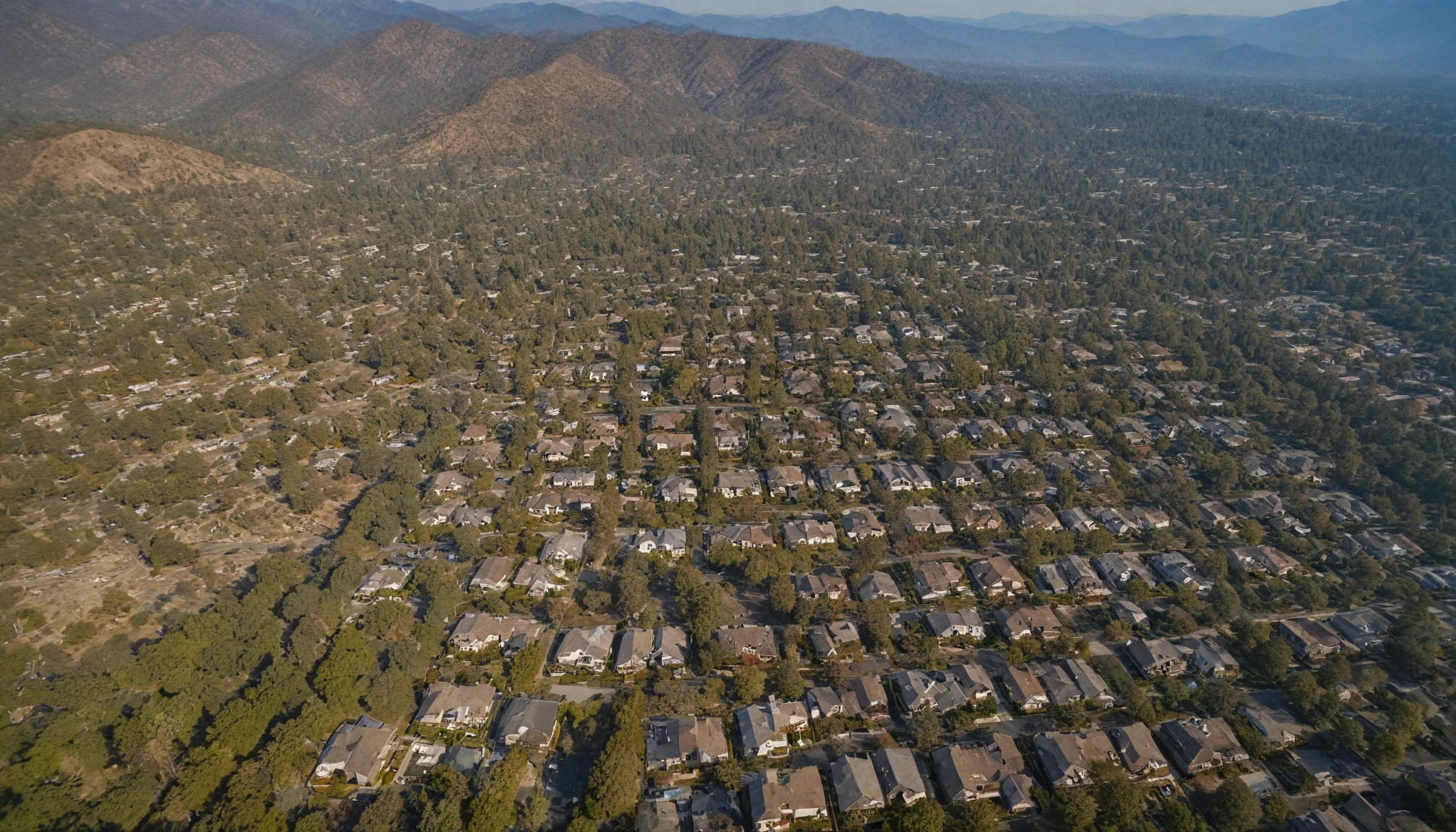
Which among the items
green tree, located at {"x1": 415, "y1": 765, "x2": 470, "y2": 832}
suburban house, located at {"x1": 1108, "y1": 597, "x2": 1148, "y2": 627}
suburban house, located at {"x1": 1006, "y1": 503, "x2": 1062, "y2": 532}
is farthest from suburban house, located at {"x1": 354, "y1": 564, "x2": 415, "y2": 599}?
suburban house, located at {"x1": 1108, "y1": 597, "x2": 1148, "y2": 627}

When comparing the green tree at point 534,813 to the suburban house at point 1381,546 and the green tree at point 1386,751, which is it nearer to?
the green tree at point 1386,751

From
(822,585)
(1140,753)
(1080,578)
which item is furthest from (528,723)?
(1080,578)

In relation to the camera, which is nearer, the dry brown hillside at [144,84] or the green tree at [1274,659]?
the green tree at [1274,659]

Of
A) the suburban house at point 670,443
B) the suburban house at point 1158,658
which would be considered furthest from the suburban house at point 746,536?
the suburban house at point 1158,658

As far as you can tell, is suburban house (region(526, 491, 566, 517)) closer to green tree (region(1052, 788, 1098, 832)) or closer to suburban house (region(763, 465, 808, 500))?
suburban house (region(763, 465, 808, 500))

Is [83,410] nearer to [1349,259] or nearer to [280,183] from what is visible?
[280,183]

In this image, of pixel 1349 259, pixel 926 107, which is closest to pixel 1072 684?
pixel 1349 259
